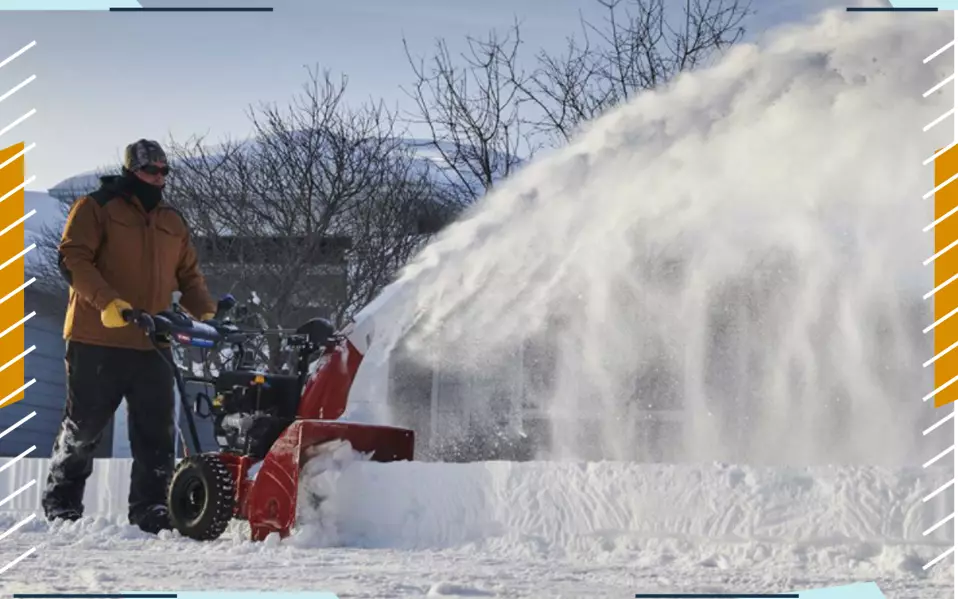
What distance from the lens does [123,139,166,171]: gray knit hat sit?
5.52m

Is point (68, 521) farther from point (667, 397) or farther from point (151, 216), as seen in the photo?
point (667, 397)

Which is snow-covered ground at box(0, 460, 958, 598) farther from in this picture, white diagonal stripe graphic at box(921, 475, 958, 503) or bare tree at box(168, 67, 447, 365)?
bare tree at box(168, 67, 447, 365)

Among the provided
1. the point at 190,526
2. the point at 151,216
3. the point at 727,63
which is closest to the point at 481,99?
the point at 727,63

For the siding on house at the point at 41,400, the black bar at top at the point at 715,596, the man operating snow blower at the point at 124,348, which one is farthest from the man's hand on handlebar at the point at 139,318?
the siding on house at the point at 41,400

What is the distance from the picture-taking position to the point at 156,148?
5570 mm

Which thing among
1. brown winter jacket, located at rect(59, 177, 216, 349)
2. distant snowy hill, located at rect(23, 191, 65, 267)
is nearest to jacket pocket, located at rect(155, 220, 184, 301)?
brown winter jacket, located at rect(59, 177, 216, 349)

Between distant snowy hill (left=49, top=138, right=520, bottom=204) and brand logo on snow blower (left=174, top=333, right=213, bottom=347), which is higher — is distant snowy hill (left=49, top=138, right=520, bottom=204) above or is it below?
above

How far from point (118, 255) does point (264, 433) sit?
1.22m

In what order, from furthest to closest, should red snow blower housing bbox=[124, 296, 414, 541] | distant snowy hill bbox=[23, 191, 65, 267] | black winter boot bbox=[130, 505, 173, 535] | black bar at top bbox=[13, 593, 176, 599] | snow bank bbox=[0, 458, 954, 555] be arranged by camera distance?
distant snowy hill bbox=[23, 191, 65, 267], black winter boot bbox=[130, 505, 173, 535], red snow blower housing bbox=[124, 296, 414, 541], snow bank bbox=[0, 458, 954, 555], black bar at top bbox=[13, 593, 176, 599]

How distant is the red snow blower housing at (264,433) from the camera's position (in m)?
4.80

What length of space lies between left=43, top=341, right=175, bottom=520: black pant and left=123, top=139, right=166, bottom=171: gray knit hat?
0.87 metres

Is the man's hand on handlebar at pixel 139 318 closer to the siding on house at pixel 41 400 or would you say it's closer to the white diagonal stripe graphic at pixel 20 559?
the white diagonal stripe graphic at pixel 20 559

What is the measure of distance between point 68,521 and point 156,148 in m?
1.77

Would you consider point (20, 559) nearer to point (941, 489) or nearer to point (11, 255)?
point (11, 255)
